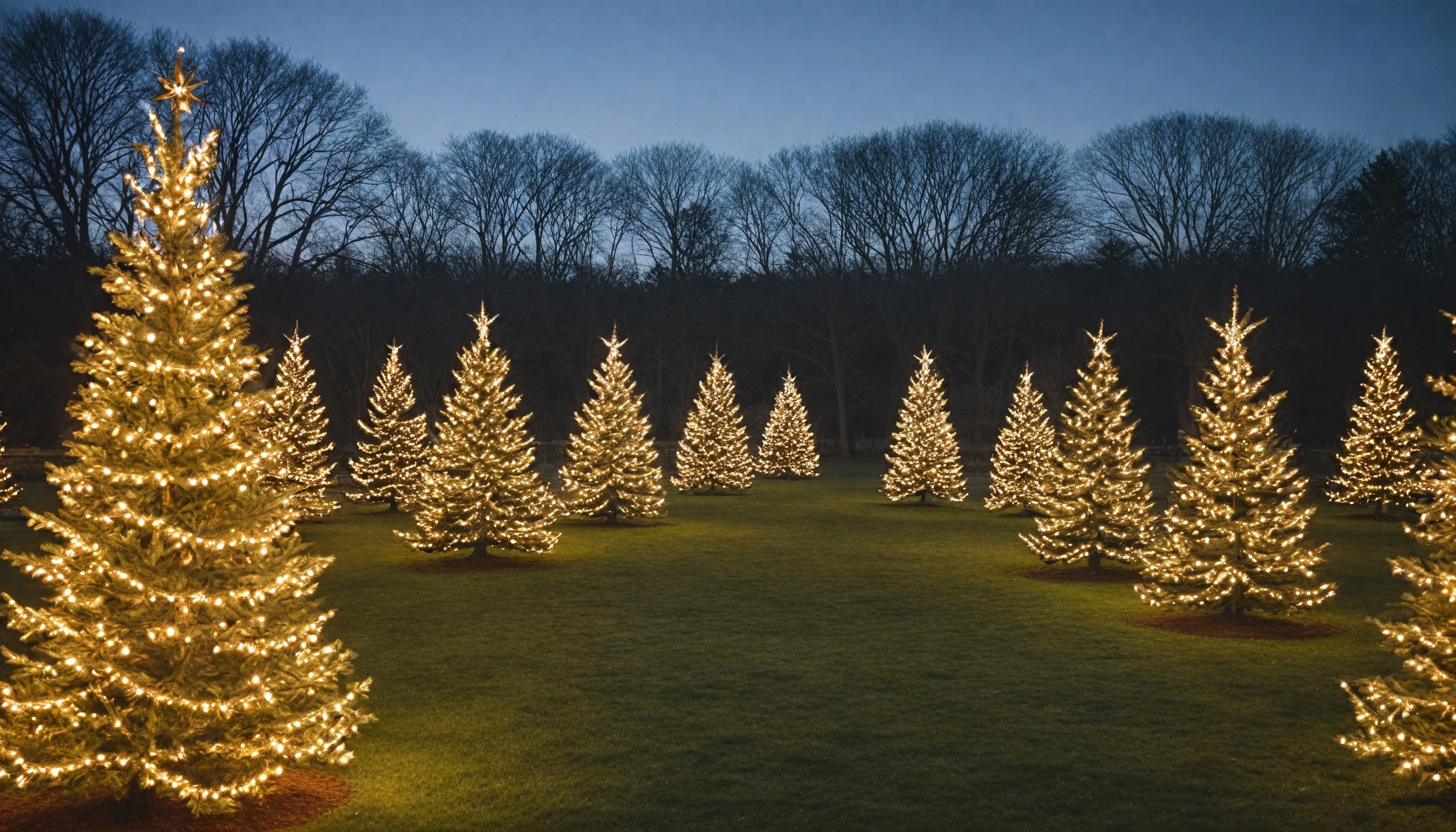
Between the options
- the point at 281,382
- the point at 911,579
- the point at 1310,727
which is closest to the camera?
the point at 1310,727

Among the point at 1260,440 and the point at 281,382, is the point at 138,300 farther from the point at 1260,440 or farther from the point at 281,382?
the point at 281,382

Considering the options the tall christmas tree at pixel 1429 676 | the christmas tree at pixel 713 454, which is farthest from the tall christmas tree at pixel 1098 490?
the christmas tree at pixel 713 454

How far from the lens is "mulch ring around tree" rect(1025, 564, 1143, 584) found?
17766 millimetres

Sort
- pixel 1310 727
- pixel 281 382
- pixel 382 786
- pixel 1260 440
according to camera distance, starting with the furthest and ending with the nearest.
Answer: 1. pixel 281 382
2. pixel 1260 440
3. pixel 1310 727
4. pixel 382 786

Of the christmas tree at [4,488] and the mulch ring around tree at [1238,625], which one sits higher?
the christmas tree at [4,488]

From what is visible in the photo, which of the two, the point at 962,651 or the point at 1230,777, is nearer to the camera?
the point at 1230,777

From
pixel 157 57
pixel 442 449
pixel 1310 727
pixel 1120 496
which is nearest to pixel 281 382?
pixel 442 449

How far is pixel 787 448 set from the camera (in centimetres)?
4544

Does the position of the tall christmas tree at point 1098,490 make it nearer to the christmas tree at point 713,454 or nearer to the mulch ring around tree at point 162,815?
the mulch ring around tree at point 162,815

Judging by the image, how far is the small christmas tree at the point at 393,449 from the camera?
29.0 m

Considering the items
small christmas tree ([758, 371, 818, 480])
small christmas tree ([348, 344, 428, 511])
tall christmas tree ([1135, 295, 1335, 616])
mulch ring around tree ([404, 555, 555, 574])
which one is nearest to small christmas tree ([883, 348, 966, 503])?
small christmas tree ([758, 371, 818, 480])

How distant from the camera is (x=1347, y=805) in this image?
7.10 m

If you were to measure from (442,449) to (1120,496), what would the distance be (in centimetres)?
1241

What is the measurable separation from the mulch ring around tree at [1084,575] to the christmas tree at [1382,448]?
15.8m
